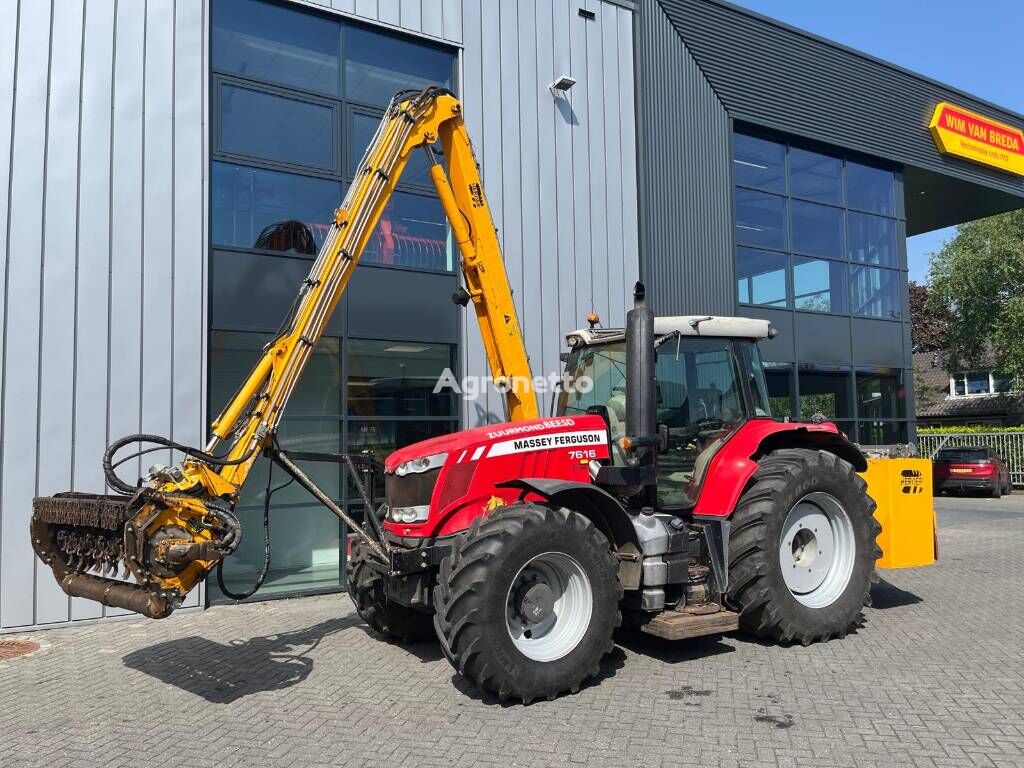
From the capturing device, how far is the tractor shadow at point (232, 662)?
18.4 feet

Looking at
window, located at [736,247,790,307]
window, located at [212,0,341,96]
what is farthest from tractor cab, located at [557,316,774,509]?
window, located at [736,247,790,307]

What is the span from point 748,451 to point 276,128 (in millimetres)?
6283

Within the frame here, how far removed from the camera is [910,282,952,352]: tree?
33406 millimetres

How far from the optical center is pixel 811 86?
13672 mm

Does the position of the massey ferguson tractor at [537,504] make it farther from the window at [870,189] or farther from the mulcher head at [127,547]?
the window at [870,189]

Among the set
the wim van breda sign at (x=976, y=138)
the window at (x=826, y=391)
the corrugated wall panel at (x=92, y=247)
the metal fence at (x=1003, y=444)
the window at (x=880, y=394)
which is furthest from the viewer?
the metal fence at (x=1003, y=444)

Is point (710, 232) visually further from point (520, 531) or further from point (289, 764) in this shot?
point (289, 764)

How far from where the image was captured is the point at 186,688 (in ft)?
18.4

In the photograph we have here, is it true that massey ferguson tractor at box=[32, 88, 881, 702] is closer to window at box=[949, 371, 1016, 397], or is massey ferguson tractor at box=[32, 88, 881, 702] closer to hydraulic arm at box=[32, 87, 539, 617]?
hydraulic arm at box=[32, 87, 539, 617]

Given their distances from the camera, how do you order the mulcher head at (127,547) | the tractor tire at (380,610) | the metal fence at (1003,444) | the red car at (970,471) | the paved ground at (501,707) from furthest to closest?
1. the metal fence at (1003,444)
2. the red car at (970,471)
3. the tractor tire at (380,610)
4. the mulcher head at (127,547)
5. the paved ground at (501,707)

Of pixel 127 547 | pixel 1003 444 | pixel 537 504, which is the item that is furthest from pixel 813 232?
pixel 1003 444

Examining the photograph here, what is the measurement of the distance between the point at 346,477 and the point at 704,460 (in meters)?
4.47

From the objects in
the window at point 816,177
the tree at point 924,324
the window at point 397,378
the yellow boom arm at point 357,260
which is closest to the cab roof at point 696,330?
the yellow boom arm at point 357,260

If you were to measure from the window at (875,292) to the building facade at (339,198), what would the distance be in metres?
0.26
